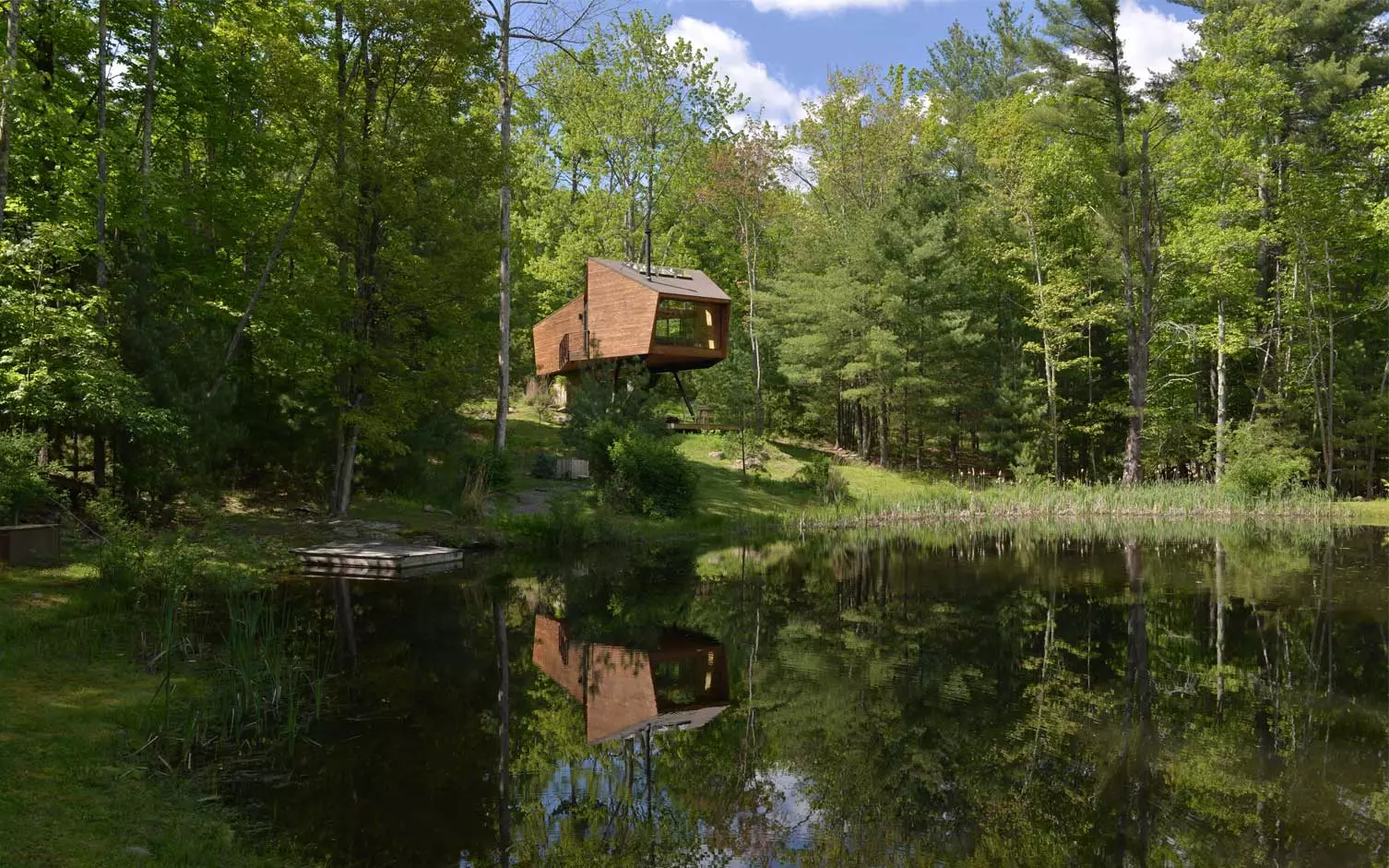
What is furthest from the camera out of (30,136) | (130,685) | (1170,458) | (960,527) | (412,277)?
(1170,458)

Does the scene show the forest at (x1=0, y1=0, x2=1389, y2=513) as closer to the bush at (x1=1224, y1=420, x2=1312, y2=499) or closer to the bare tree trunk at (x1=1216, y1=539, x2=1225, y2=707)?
the bush at (x1=1224, y1=420, x2=1312, y2=499)

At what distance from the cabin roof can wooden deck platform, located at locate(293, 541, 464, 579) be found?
14258 mm

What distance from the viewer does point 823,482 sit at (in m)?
25.0

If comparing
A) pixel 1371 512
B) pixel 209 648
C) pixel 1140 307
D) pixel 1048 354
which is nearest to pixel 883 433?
pixel 1048 354

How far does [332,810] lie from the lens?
16.8 ft

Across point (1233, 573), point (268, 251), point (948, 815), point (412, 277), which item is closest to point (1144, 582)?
point (1233, 573)

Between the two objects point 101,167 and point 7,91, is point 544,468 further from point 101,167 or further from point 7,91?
point 7,91

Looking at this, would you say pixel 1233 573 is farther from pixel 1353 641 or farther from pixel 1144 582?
pixel 1353 641

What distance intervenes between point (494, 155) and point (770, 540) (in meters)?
10.1

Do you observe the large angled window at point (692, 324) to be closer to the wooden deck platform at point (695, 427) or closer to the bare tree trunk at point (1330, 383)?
the wooden deck platform at point (695, 427)

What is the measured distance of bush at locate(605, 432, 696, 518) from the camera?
65.3 feet

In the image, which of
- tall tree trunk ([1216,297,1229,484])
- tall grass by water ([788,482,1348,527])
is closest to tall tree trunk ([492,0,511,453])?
tall grass by water ([788,482,1348,527])

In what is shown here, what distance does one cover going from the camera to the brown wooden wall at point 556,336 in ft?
101

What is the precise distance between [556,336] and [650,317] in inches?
271
